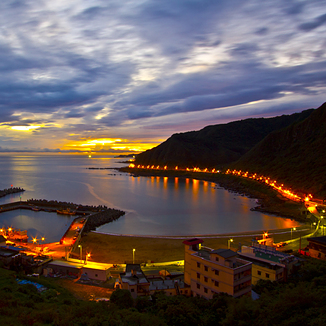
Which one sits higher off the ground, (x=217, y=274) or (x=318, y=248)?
(x=217, y=274)

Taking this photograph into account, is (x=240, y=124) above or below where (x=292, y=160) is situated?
above

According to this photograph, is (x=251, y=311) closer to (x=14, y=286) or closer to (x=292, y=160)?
(x=14, y=286)

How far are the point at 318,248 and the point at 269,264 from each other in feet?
16.6

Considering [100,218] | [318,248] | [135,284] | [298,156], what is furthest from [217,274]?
[298,156]

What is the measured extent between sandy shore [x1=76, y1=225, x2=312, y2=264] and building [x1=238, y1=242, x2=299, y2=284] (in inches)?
172

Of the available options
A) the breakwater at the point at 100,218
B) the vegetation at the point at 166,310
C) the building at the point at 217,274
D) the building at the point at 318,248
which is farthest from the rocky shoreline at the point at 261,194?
the vegetation at the point at 166,310

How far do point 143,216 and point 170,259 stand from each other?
15094mm

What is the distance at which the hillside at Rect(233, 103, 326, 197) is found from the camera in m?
45.5

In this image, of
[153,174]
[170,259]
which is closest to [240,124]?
[153,174]

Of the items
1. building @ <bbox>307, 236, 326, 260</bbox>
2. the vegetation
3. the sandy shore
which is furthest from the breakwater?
building @ <bbox>307, 236, 326, 260</bbox>

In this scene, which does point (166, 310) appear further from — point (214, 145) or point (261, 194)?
point (214, 145)

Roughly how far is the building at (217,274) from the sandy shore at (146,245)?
534 cm

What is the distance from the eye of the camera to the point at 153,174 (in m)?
97.4

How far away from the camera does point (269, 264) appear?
12.0 m
